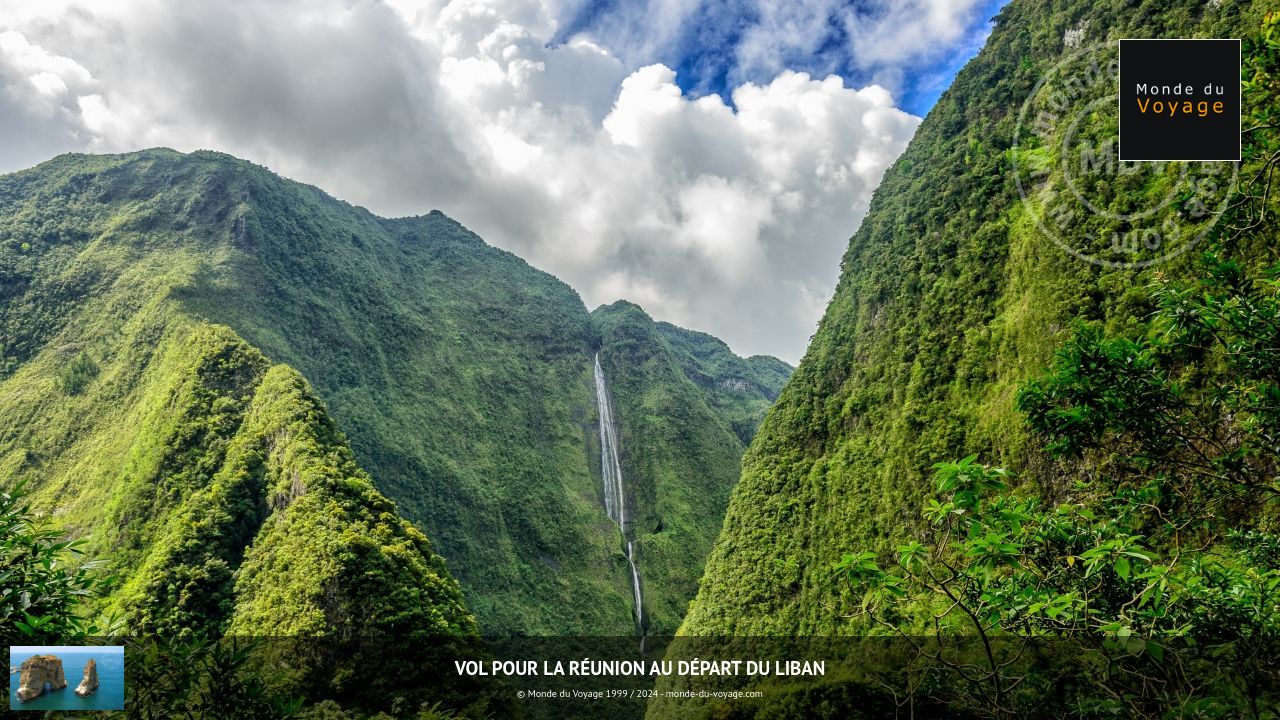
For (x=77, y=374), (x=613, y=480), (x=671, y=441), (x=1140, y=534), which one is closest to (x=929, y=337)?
(x=1140, y=534)

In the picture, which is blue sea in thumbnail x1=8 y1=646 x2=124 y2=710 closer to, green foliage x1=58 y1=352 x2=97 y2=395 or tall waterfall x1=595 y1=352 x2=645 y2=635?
green foliage x1=58 y1=352 x2=97 y2=395

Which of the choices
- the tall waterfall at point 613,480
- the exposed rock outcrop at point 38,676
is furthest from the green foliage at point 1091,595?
the tall waterfall at point 613,480

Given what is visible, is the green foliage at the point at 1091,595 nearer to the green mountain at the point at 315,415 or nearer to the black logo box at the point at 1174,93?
the black logo box at the point at 1174,93

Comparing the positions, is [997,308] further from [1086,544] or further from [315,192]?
[315,192]

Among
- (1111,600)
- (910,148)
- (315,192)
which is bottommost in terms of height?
(1111,600)

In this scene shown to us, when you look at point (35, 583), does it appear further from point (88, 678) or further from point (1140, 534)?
point (1140, 534)

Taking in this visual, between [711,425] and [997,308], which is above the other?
[997,308]

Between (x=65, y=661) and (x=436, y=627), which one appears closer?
(x=65, y=661)

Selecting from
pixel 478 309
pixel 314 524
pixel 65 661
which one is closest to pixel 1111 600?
pixel 65 661

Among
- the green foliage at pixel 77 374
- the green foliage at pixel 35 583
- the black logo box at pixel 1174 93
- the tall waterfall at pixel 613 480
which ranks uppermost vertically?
the black logo box at pixel 1174 93
